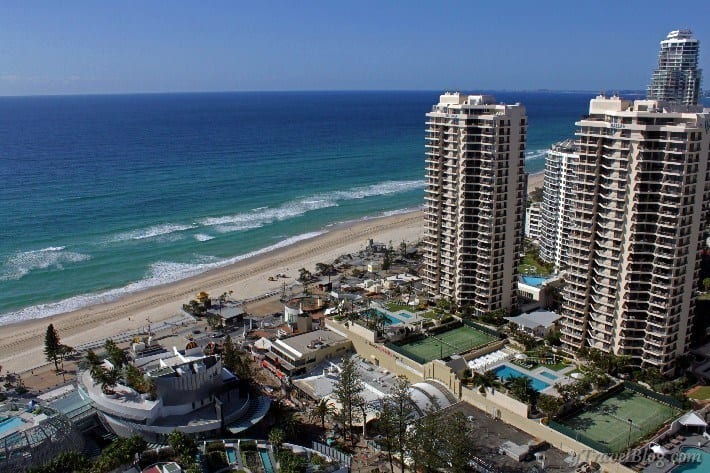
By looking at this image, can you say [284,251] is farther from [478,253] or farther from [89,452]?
[89,452]

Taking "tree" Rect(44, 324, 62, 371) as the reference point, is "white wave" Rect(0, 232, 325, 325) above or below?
below

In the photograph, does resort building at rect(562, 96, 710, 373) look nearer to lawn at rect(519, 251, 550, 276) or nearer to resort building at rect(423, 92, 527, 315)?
resort building at rect(423, 92, 527, 315)

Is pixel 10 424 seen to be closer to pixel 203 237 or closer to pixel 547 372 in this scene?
pixel 547 372

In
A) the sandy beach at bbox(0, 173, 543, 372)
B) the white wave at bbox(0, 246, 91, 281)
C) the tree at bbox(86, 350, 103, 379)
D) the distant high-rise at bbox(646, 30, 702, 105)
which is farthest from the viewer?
the distant high-rise at bbox(646, 30, 702, 105)

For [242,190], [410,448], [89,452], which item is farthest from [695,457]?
[242,190]

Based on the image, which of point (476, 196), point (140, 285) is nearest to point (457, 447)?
point (476, 196)

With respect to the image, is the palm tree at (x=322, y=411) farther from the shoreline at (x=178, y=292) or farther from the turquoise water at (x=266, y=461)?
the shoreline at (x=178, y=292)

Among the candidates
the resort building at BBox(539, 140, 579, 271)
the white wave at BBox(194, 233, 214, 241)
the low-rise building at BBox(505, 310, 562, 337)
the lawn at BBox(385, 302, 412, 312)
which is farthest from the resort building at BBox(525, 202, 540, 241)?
the white wave at BBox(194, 233, 214, 241)
